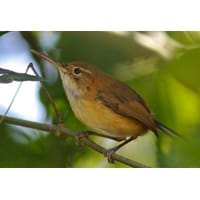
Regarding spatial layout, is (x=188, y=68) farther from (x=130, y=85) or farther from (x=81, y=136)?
(x=81, y=136)

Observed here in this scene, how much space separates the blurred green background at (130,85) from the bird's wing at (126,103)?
2 cm

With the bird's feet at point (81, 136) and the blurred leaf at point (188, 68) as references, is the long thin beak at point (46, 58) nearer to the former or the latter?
the bird's feet at point (81, 136)

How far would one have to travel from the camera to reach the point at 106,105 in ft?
5.01

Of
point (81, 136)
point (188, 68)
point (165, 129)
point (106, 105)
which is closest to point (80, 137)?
point (81, 136)

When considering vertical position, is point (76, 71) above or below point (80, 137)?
above

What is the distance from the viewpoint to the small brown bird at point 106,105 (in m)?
1.51

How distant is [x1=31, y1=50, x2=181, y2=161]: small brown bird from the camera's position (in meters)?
1.51

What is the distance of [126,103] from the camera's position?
1.53 metres

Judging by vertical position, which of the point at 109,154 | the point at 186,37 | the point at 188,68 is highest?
the point at 186,37

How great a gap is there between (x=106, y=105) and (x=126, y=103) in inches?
2.3

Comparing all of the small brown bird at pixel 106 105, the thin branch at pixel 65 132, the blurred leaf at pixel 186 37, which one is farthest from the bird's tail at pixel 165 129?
the blurred leaf at pixel 186 37

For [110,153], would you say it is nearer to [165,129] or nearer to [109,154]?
[109,154]
